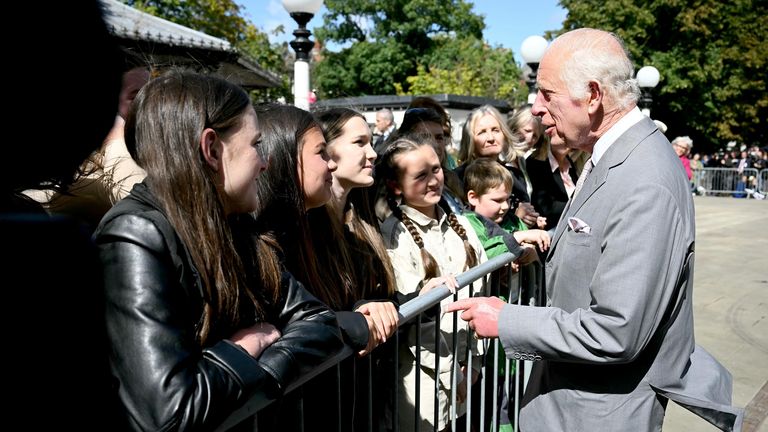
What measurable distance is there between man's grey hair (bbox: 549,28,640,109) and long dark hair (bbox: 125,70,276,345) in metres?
1.20

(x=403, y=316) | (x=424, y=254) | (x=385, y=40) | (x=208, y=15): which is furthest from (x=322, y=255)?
(x=385, y=40)

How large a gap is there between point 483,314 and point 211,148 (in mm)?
1175

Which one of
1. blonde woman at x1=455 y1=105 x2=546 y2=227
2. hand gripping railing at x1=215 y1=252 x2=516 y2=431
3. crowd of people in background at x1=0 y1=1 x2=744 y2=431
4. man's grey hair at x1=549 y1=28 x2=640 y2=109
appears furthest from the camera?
blonde woman at x1=455 y1=105 x2=546 y2=227

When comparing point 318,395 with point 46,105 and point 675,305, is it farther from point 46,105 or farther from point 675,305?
point 46,105

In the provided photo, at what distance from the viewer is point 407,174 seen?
3215 mm

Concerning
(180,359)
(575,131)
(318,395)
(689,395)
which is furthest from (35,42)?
(689,395)

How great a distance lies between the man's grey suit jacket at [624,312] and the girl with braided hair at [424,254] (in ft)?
1.81

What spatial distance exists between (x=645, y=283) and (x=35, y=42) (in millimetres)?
1747

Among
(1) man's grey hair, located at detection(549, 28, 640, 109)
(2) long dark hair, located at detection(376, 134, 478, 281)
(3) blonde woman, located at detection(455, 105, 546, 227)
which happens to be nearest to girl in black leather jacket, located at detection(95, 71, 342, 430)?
(1) man's grey hair, located at detection(549, 28, 640, 109)

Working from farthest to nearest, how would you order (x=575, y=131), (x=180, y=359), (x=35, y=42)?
(x=575, y=131)
(x=180, y=359)
(x=35, y=42)

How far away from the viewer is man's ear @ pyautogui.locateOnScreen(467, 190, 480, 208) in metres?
4.05

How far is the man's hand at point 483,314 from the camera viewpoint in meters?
2.27

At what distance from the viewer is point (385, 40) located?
5294 cm

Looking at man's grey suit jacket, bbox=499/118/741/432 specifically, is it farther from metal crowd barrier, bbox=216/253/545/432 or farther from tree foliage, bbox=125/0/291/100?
tree foliage, bbox=125/0/291/100
